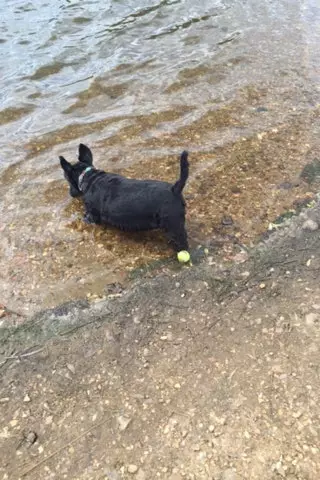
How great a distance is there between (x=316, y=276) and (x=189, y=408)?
172 cm

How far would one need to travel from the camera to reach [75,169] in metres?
5.11

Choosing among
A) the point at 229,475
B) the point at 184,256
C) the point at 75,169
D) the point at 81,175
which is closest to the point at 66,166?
the point at 75,169

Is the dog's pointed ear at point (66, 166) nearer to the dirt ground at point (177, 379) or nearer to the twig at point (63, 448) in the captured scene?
the dirt ground at point (177, 379)

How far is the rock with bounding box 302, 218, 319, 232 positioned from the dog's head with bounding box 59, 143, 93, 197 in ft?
8.12

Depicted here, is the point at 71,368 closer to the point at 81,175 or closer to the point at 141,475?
the point at 141,475


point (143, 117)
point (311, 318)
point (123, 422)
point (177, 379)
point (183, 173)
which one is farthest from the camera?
point (143, 117)

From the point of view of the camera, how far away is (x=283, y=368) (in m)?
3.36

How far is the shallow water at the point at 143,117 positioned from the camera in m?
4.66

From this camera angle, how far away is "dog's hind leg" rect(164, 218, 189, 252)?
4134 mm

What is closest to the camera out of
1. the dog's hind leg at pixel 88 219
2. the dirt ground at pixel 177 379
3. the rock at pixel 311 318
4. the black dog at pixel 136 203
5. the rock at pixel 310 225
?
the dirt ground at pixel 177 379

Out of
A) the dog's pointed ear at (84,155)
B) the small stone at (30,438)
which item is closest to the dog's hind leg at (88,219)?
the dog's pointed ear at (84,155)

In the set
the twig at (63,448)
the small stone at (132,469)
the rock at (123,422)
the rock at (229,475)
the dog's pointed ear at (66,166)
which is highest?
the dog's pointed ear at (66,166)

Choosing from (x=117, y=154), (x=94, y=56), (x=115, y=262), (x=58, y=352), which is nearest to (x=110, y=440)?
(x=58, y=352)

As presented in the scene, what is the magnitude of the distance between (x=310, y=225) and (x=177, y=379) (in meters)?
2.23
